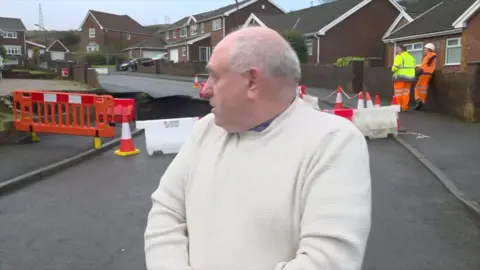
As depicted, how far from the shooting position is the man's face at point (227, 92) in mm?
1757

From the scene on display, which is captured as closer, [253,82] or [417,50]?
[253,82]

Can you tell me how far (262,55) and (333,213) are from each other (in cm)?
57

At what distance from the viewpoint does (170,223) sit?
6.43ft

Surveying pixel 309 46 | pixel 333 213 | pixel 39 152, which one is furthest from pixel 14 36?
pixel 333 213

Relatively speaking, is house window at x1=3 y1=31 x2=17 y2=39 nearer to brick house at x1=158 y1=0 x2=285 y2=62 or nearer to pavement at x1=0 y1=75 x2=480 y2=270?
brick house at x1=158 y1=0 x2=285 y2=62

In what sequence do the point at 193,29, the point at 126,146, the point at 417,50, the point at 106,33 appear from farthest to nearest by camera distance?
the point at 106,33 < the point at 193,29 < the point at 417,50 < the point at 126,146

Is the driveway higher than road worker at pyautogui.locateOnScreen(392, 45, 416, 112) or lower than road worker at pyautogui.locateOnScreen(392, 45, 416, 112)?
lower

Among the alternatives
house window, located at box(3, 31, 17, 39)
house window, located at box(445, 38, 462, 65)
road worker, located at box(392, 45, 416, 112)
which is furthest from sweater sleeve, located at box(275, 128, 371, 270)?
house window, located at box(3, 31, 17, 39)

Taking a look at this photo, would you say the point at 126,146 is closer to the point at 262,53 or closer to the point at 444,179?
the point at 444,179

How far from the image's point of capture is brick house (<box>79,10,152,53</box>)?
87.5m

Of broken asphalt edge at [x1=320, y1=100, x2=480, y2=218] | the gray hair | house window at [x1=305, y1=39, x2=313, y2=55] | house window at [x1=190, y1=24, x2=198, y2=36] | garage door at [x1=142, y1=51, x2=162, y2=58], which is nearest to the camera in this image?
the gray hair

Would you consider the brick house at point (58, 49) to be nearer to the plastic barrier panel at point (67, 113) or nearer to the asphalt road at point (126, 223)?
the plastic barrier panel at point (67, 113)

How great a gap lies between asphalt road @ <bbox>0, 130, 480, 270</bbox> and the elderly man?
8.10ft

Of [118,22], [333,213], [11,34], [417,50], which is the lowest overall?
[333,213]
